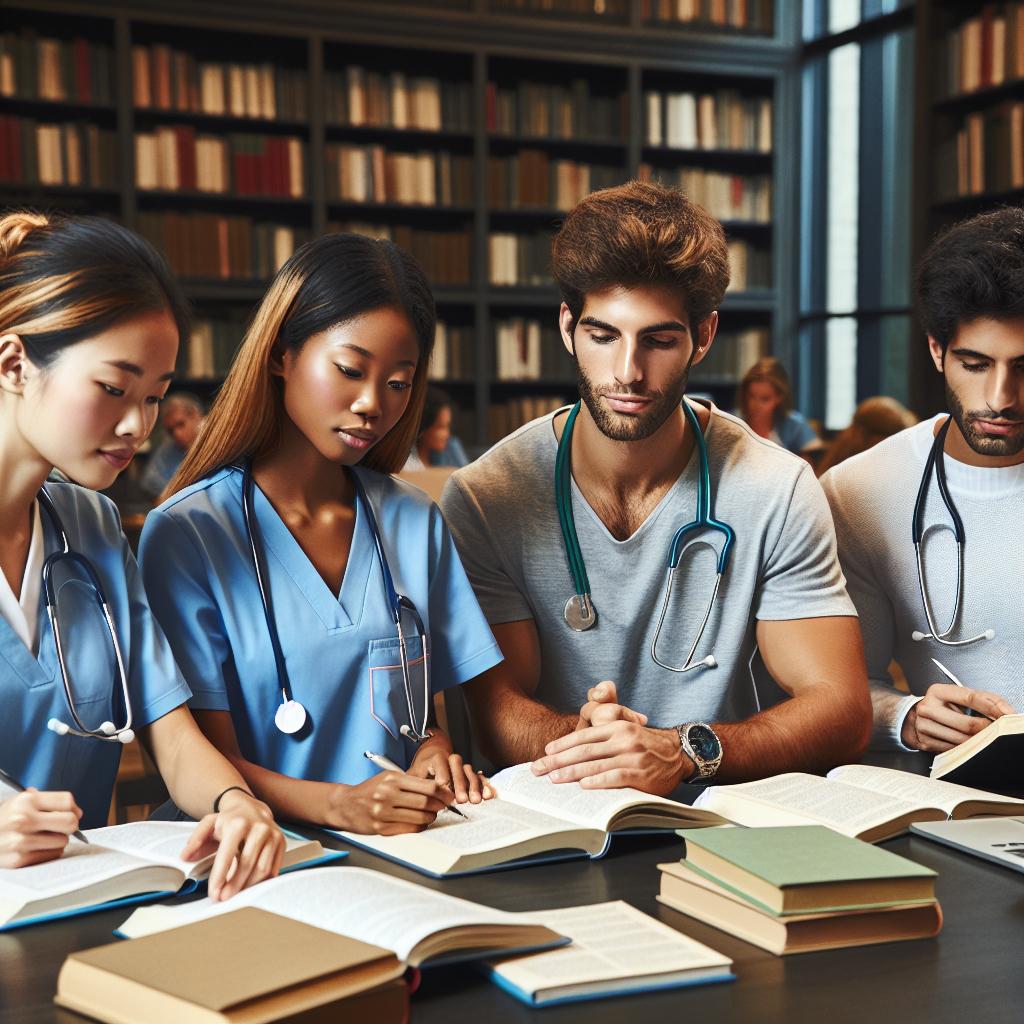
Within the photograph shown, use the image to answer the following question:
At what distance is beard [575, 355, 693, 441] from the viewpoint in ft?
5.73

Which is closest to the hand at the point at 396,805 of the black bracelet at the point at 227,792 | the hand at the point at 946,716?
the black bracelet at the point at 227,792

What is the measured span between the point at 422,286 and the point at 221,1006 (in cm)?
107

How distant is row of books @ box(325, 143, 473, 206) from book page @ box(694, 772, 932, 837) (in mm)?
5234

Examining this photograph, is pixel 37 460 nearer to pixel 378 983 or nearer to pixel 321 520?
pixel 321 520

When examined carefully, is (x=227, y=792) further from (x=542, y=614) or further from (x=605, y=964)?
(x=542, y=614)

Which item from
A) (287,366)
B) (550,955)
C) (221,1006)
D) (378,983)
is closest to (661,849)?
(550,955)

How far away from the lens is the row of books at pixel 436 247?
20.9 ft

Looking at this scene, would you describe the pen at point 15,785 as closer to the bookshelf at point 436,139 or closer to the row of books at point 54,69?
the bookshelf at point 436,139

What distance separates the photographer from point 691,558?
1864 mm

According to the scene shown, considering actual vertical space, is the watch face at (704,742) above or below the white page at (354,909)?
below

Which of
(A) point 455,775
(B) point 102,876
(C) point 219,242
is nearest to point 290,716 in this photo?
(A) point 455,775

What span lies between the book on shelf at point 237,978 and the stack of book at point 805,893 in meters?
0.30

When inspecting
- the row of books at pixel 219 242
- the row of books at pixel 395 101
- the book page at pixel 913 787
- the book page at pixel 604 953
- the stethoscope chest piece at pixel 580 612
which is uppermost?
the row of books at pixel 395 101

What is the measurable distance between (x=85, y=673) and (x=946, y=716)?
1.10m
